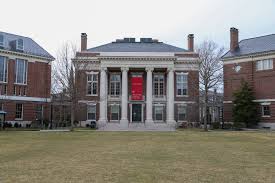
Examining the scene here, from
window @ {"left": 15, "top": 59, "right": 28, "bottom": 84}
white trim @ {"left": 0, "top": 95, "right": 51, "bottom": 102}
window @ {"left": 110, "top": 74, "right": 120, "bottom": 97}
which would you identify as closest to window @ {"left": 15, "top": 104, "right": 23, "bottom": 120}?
white trim @ {"left": 0, "top": 95, "right": 51, "bottom": 102}

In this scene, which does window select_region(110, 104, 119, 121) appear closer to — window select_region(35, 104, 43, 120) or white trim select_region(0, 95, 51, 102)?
white trim select_region(0, 95, 51, 102)

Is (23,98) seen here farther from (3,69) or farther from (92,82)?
(92,82)

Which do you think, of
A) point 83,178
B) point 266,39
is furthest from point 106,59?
point 83,178

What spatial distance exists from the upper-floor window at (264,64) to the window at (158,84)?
14965mm

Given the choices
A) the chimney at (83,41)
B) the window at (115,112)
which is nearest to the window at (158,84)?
the window at (115,112)

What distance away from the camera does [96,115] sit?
5812 centimetres

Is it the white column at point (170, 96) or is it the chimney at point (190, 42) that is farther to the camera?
the chimney at point (190, 42)

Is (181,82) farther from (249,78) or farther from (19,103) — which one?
(19,103)

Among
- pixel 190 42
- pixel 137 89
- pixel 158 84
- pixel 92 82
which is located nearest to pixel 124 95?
pixel 137 89

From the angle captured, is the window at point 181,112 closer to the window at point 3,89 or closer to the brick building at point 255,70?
the brick building at point 255,70

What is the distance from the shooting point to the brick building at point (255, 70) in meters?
50.7

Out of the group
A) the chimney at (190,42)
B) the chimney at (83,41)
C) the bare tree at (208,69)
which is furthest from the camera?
the chimney at (190,42)

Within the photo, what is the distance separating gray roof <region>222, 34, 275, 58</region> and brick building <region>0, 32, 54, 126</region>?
28.2 meters

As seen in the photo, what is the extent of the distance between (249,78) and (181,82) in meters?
10.7
